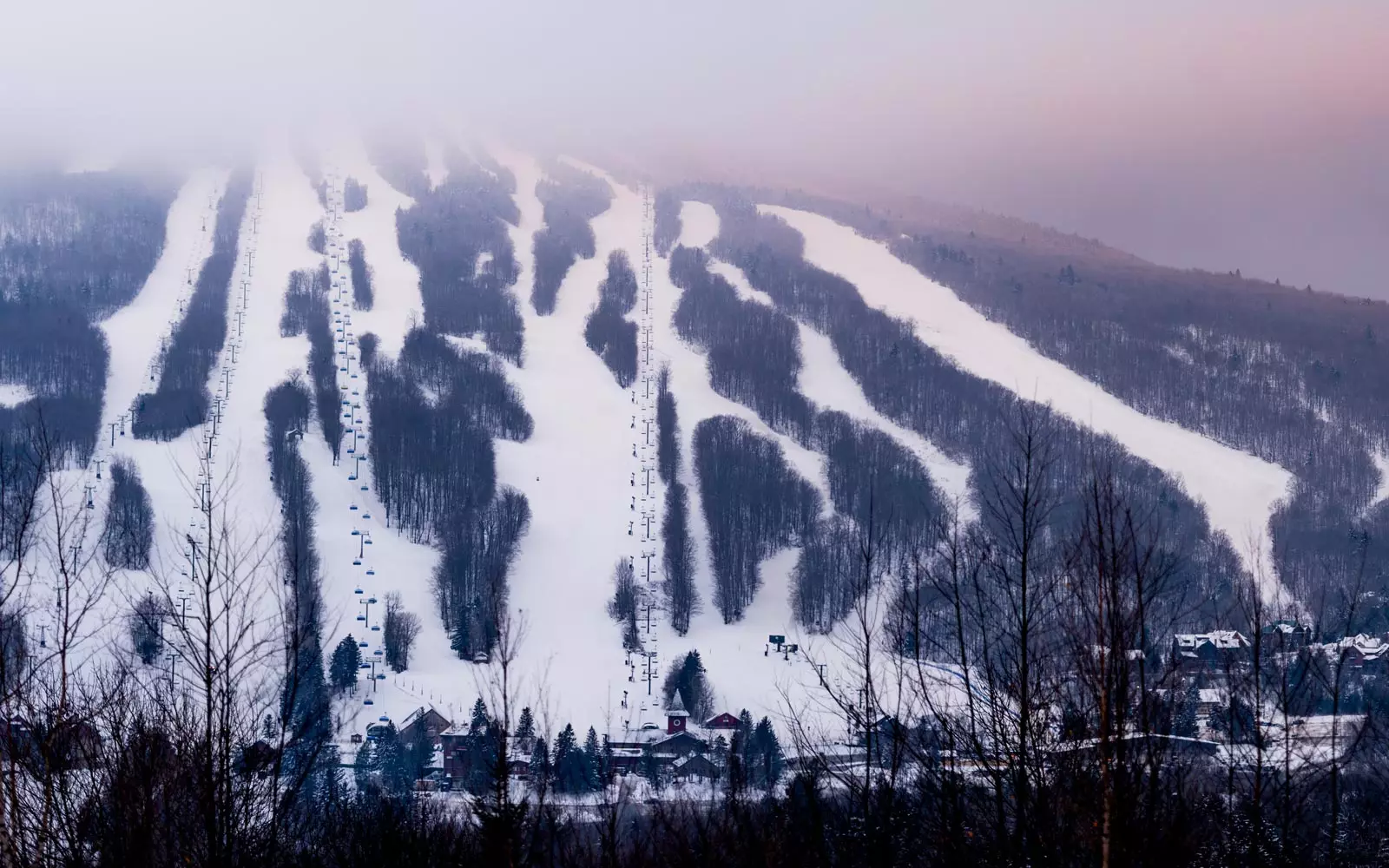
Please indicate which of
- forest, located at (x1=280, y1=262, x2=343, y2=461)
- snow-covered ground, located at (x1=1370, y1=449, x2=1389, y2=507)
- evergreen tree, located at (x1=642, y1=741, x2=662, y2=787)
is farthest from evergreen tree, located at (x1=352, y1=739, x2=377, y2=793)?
snow-covered ground, located at (x1=1370, y1=449, x2=1389, y2=507)

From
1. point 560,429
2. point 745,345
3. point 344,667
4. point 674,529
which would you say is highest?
point 745,345

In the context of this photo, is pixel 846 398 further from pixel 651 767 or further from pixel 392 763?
pixel 651 767

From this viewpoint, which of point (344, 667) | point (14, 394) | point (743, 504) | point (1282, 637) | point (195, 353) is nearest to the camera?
point (1282, 637)

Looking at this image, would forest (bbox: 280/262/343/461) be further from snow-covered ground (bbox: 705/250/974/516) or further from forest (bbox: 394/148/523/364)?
snow-covered ground (bbox: 705/250/974/516)

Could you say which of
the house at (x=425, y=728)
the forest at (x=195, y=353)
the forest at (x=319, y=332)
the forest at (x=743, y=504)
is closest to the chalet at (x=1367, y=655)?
the house at (x=425, y=728)

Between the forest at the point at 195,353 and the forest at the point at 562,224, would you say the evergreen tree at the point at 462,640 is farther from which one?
the forest at the point at 562,224

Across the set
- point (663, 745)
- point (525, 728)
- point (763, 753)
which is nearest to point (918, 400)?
point (663, 745)
